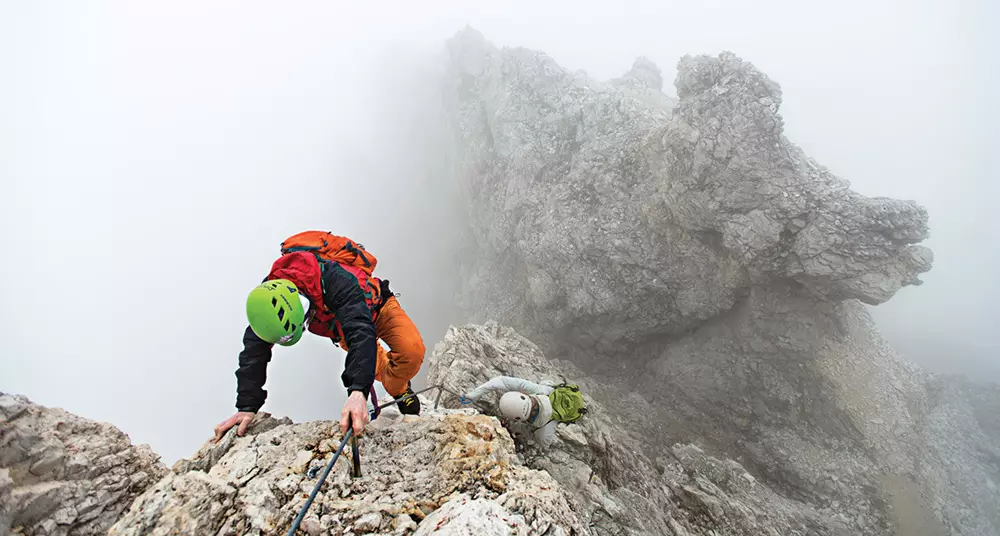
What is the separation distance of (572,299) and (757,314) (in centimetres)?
909

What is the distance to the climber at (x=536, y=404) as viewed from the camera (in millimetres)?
7410

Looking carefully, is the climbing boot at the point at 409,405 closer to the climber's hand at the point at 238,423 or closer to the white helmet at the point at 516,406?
the climber's hand at the point at 238,423

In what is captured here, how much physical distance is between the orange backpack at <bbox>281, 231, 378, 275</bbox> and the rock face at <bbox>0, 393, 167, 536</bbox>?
115 inches

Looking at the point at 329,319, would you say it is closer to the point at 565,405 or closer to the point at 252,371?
the point at 252,371

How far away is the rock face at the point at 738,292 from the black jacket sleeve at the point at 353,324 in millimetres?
17643

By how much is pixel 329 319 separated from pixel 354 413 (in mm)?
1394

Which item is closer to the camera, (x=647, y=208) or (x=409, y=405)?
(x=409, y=405)

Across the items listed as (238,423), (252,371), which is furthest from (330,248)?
(238,423)

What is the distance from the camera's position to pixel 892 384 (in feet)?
59.3

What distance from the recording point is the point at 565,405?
795 cm

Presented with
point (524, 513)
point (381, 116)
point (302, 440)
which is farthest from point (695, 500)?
point (381, 116)

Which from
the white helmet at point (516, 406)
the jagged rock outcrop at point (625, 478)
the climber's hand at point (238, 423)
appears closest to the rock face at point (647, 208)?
the jagged rock outcrop at point (625, 478)

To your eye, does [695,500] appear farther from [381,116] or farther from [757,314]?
[381,116]

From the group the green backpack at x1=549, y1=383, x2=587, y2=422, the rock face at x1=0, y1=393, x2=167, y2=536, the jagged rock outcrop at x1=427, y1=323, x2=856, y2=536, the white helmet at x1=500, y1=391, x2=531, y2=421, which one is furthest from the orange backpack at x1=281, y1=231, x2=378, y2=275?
the green backpack at x1=549, y1=383, x2=587, y2=422
